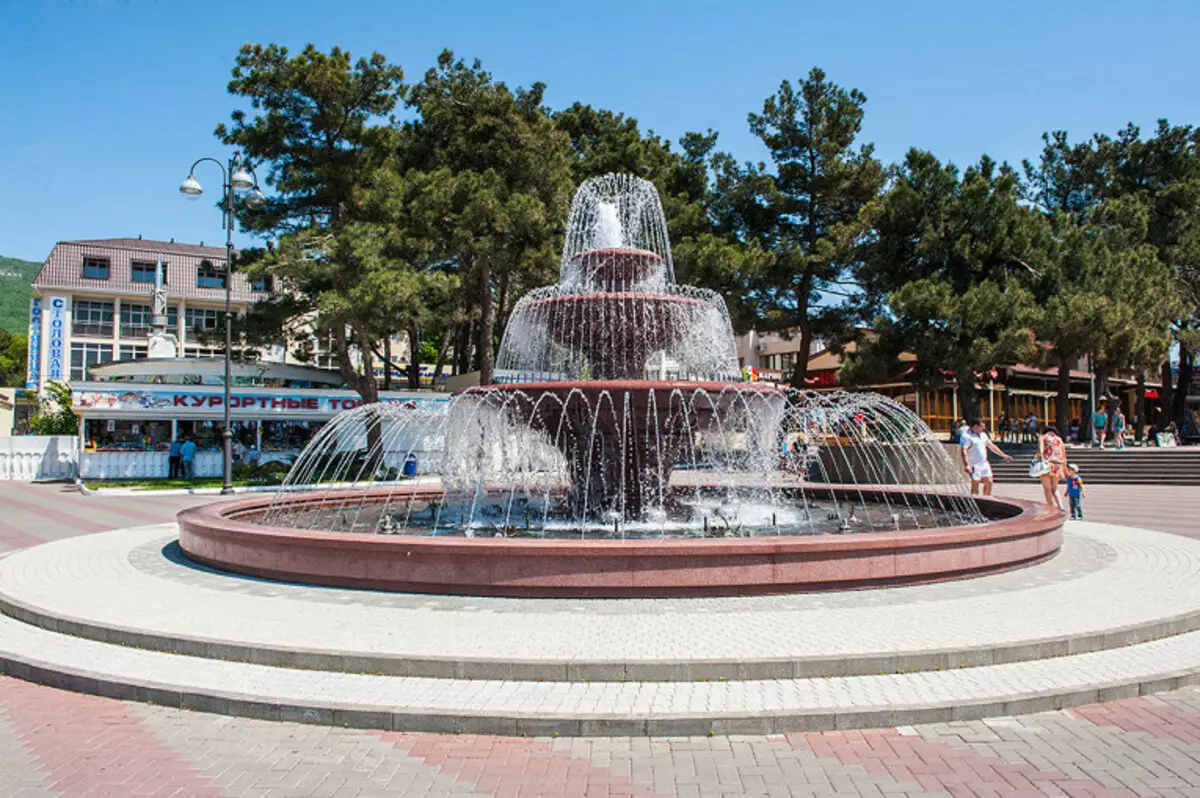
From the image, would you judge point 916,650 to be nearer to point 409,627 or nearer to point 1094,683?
point 1094,683

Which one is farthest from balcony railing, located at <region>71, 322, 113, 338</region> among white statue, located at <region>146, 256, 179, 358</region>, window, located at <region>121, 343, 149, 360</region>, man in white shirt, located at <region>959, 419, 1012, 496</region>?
man in white shirt, located at <region>959, 419, 1012, 496</region>

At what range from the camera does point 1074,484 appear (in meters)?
15.0

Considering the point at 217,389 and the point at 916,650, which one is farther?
the point at 217,389

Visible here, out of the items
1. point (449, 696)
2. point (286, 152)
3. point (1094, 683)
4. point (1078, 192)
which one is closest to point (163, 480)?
point (286, 152)

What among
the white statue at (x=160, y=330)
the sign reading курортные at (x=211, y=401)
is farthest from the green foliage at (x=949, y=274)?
the white statue at (x=160, y=330)

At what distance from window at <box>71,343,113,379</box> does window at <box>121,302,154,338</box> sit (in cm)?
135

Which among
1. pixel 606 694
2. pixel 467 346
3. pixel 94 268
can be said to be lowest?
pixel 606 694

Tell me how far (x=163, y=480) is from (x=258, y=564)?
21716 millimetres

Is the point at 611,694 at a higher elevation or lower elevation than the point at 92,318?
lower

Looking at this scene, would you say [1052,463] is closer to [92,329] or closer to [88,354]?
[92,329]

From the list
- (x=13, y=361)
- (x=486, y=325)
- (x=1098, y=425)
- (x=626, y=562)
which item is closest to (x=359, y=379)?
(x=486, y=325)

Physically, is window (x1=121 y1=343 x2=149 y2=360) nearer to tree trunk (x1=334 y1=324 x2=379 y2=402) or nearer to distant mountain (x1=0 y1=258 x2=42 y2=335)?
tree trunk (x1=334 y1=324 x2=379 y2=402)

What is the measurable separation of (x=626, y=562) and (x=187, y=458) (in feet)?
83.7

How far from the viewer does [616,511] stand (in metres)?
→ 12.1
